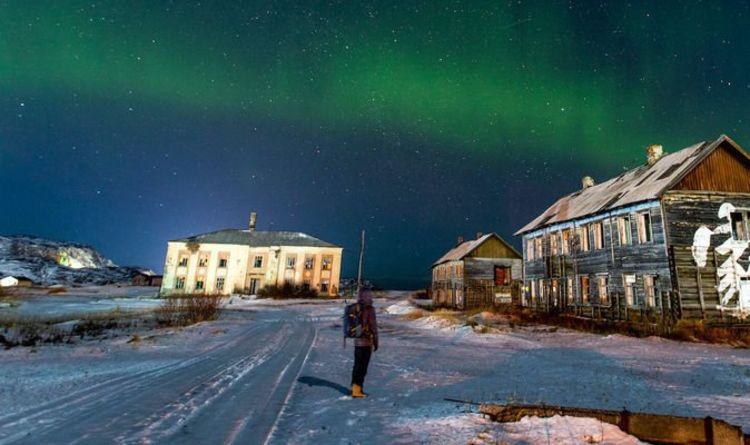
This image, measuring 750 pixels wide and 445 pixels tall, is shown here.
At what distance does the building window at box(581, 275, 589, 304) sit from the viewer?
76.8ft

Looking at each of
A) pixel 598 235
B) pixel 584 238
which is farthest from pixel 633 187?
pixel 584 238

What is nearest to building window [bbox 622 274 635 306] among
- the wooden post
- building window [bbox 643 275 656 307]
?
building window [bbox 643 275 656 307]

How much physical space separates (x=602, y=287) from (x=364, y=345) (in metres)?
21.0

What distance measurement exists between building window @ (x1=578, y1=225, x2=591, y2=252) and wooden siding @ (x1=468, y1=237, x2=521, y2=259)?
1372 centimetres

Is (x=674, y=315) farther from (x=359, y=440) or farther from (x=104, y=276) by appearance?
(x=104, y=276)

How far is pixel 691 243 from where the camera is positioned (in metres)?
18.2

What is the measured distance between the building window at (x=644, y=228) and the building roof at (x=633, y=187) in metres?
0.92

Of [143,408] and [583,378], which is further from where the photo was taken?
[583,378]

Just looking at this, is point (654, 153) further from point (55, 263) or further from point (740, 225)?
point (55, 263)

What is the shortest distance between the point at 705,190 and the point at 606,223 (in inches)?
186

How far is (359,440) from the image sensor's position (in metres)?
4.26

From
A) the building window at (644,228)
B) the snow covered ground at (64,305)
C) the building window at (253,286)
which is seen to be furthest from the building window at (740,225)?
the building window at (253,286)

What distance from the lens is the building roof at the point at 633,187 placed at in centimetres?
1894

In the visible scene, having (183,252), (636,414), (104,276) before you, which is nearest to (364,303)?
(636,414)
